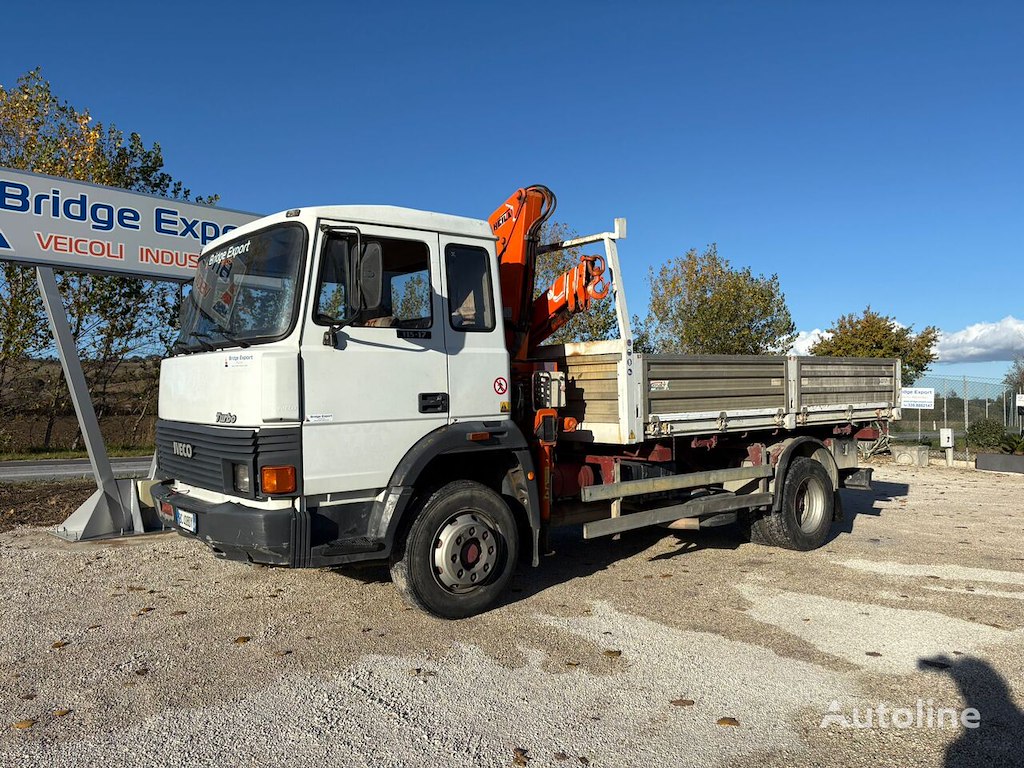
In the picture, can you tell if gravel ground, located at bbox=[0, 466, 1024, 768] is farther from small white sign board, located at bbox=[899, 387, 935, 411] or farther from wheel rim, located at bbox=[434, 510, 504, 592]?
small white sign board, located at bbox=[899, 387, 935, 411]

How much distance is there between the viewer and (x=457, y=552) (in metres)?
5.25

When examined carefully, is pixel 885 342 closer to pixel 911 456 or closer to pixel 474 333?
pixel 911 456

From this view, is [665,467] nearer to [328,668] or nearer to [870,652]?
[870,652]

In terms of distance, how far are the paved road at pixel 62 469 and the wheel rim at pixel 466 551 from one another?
12239 mm

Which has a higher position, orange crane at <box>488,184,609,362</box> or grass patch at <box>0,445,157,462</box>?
orange crane at <box>488,184,609,362</box>

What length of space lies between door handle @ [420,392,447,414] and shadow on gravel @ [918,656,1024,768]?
136 inches

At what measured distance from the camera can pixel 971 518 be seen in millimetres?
9742

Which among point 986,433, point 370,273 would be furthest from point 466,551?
point 986,433

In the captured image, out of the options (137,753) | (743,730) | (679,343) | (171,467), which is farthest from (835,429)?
(679,343)

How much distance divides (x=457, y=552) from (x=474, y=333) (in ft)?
5.27

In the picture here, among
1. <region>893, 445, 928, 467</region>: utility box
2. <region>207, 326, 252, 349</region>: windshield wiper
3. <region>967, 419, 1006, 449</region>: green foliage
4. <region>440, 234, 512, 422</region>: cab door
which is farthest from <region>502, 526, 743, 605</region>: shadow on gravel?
<region>967, 419, 1006, 449</region>: green foliage

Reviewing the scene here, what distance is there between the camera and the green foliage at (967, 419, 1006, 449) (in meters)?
18.3

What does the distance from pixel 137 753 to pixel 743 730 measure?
2909mm

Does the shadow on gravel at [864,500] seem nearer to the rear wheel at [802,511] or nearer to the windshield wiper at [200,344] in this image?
the rear wheel at [802,511]
